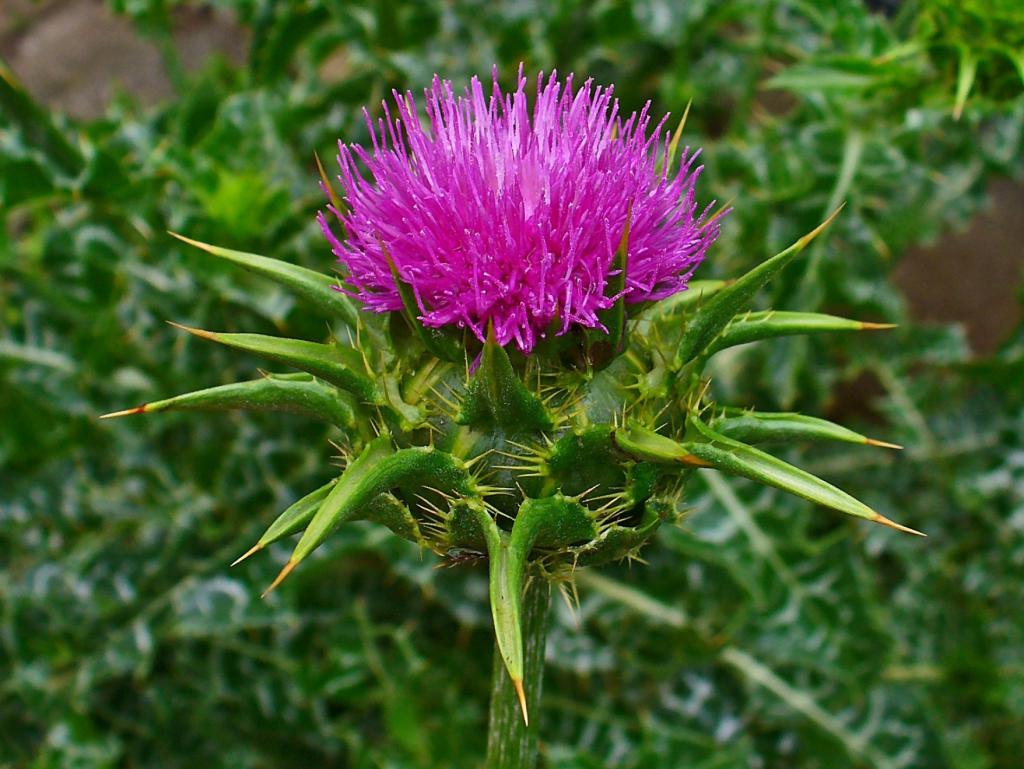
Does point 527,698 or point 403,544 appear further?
point 403,544

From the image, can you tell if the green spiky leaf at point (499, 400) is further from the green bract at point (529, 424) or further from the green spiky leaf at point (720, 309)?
the green spiky leaf at point (720, 309)

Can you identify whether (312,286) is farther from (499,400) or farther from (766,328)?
(766,328)

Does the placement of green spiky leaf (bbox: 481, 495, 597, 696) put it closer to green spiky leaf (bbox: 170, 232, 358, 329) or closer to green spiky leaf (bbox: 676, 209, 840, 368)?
green spiky leaf (bbox: 676, 209, 840, 368)

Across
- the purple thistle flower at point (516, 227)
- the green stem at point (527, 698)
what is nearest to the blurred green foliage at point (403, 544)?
the green stem at point (527, 698)

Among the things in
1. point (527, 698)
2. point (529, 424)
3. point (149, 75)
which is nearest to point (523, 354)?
point (529, 424)

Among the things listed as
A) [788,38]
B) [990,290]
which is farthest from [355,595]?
[990,290]

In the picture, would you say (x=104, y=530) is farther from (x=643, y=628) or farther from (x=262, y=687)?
(x=643, y=628)
